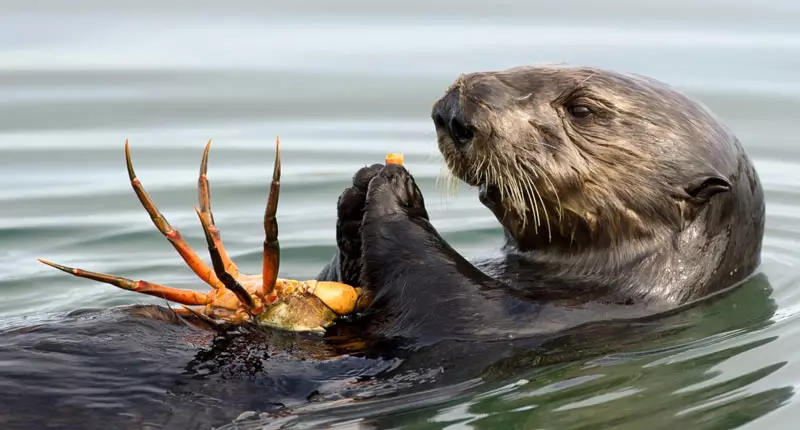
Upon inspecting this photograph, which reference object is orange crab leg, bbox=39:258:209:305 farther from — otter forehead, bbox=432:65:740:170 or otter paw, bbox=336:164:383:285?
otter forehead, bbox=432:65:740:170

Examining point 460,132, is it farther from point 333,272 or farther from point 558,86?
point 333,272

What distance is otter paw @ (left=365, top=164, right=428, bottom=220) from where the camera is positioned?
216 inches

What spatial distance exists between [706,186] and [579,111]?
0.60 m

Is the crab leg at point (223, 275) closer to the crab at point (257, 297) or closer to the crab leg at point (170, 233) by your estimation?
the crab at point (257, 297)

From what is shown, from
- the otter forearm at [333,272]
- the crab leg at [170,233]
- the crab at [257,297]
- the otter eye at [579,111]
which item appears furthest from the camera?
the otter forearm at [333,272]

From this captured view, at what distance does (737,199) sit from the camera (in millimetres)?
5645

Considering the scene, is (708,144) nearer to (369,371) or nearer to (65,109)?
(369,371)

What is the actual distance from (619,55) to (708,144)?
5288 millimetres

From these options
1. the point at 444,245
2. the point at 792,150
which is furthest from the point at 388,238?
the point at 792,150

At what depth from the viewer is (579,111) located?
5594mm

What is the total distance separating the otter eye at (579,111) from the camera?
5.59 m

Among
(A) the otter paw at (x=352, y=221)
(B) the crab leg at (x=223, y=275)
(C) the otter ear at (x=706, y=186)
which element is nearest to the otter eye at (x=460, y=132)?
(A) the otter paw at (x=352, y=221)

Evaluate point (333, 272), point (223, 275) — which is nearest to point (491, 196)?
point (333, 272)

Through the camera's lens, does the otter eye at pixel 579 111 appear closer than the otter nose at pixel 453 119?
No
